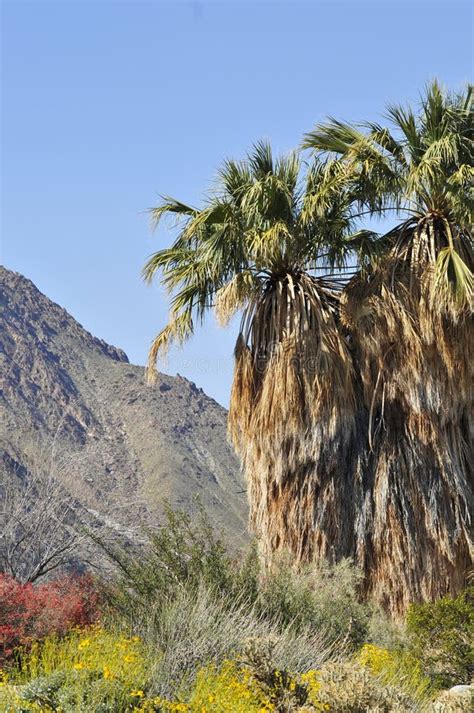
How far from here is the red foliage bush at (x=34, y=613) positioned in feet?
27.9

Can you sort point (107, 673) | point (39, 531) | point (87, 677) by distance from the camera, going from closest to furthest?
point (107, 673) < point (87, 677) < point (39, 531)

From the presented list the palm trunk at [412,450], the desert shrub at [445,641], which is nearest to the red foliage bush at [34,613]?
the desert shrub at [445,641]

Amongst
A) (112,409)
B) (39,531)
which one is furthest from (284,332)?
(112,409)

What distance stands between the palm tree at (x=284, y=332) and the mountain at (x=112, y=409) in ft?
138

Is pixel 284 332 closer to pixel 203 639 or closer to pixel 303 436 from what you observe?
pixel 303 436

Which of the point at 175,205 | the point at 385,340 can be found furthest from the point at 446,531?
the point at 175,205

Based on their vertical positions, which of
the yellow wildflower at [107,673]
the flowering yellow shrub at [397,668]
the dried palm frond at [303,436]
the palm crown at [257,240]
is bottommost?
the yellow wildflower at [107,673]

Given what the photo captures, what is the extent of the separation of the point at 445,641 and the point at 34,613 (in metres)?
4.28

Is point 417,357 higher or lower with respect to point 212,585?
higher

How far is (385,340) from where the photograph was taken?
12781 mm

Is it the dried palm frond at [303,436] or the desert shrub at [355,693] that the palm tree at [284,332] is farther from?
the desert shrub at [355,693]

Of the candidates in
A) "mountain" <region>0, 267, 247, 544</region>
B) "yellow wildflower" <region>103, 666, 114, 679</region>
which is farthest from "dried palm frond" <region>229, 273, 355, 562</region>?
"mountain" <region>0, 267, 247, 544</region>

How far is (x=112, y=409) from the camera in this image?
93.5 metres

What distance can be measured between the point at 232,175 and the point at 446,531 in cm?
658
